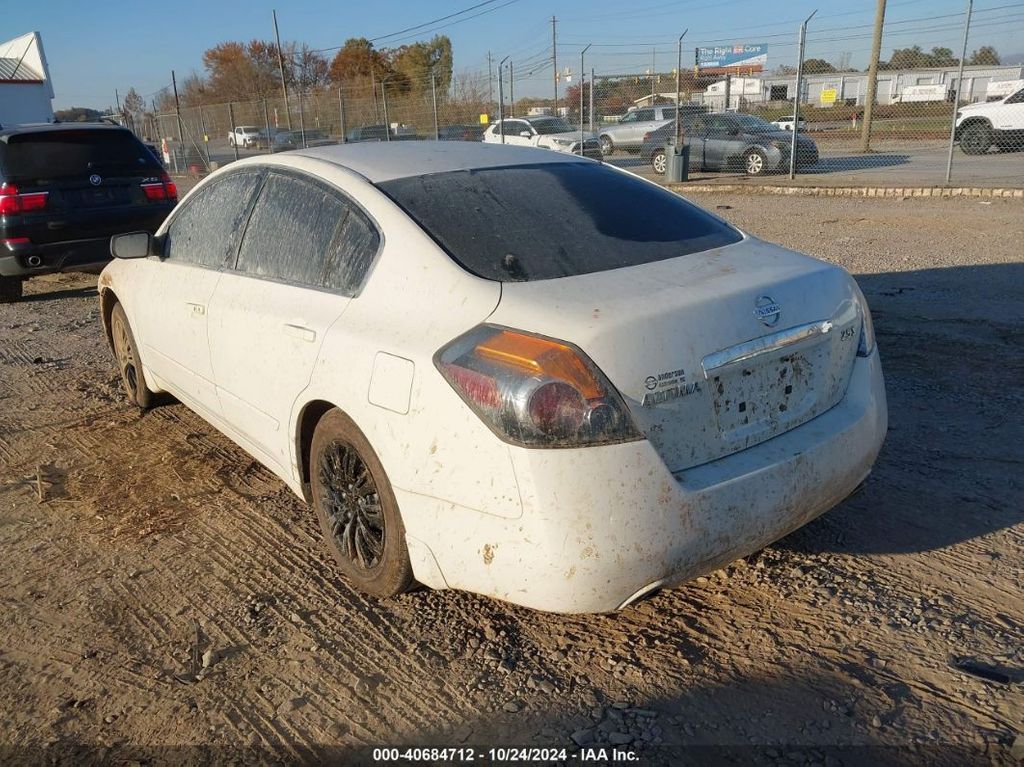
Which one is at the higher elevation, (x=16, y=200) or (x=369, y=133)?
(x=369, y=133)

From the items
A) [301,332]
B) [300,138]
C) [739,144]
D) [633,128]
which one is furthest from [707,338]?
[300,138]

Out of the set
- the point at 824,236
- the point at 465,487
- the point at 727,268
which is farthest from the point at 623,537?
the point at 824,236

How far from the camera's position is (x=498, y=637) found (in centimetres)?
276

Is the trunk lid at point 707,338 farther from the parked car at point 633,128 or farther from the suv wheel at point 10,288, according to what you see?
the parked car at point 633,128

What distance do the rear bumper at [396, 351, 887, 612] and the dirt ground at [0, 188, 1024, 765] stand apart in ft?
1.11

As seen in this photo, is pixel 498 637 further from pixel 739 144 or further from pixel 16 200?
pixel 739 144

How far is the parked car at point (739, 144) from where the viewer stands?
17922 mm

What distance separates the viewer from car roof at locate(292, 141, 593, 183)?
3268 mm

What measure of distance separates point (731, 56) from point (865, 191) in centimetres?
670

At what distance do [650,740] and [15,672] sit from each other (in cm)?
210

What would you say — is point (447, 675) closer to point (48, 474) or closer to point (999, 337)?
point (48, 474)

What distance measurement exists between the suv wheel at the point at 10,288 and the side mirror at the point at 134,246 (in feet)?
17.7

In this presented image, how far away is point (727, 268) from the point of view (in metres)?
2.80

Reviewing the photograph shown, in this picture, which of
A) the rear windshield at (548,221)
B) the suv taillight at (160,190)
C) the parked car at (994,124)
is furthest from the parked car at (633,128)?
the rear windshield at (548,221)
